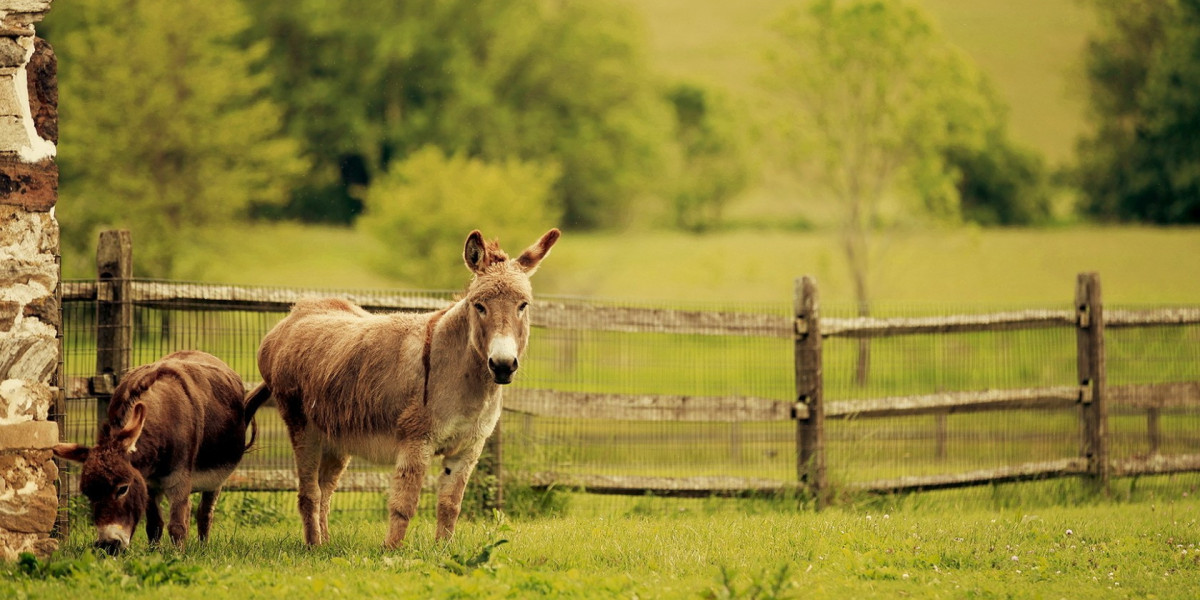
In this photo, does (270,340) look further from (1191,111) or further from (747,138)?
(1191,111)

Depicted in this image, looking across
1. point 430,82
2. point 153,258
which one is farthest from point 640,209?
point 153,258

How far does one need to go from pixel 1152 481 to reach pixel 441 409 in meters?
8.52

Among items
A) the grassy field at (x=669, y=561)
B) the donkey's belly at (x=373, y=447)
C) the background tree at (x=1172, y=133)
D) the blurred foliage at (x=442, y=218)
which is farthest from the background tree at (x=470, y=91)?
the donkey's belly at (x=373, y=447)

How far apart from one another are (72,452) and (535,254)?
2.81m

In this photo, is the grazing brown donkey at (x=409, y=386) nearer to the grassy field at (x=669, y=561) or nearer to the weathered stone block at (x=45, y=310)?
the grassy field at (x=669, y=561)

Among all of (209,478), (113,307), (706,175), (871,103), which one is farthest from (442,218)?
(706,175)

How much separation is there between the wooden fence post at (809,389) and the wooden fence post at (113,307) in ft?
17.8

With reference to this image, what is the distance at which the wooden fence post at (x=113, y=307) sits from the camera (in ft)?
25.0

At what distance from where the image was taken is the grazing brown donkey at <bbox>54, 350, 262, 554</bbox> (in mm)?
5996

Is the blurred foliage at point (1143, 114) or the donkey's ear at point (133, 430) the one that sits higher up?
the blurred foliage at point (1143, 114)

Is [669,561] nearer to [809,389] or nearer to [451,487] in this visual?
[451,487]

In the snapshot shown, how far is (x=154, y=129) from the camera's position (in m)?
31.1

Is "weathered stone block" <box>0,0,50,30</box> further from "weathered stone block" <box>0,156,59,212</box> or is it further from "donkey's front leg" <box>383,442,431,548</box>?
"donkey's front leg" <box>383,442,431,548</box>

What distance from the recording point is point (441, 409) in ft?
20.6
